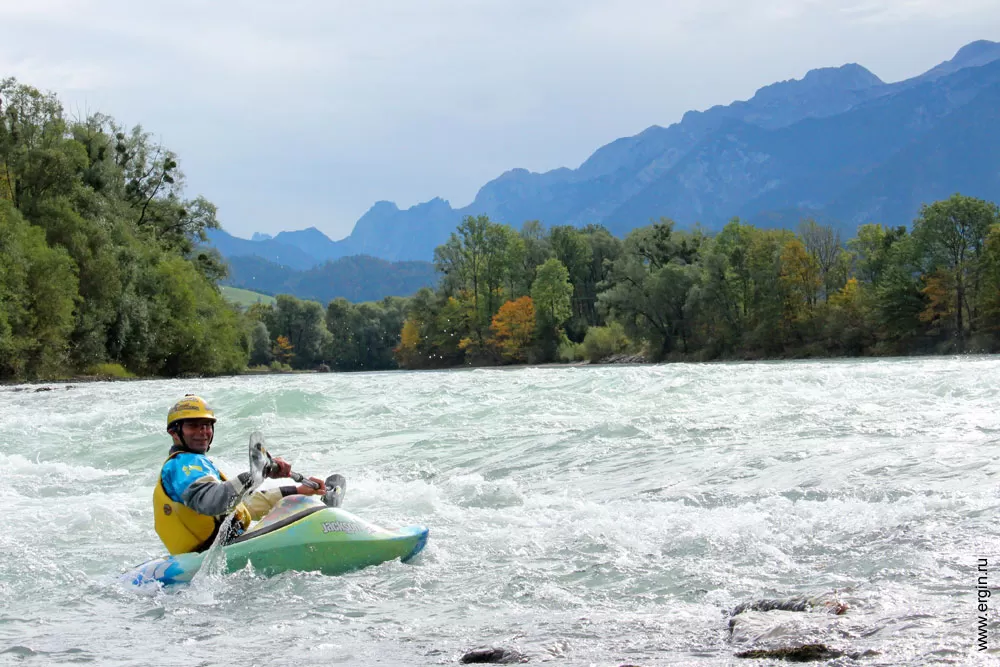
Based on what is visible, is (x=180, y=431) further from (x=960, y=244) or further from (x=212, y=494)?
(x=960, y=244)

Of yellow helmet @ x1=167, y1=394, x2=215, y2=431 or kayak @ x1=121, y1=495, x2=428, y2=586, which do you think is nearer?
yellow helmet @ x1=167, y1=394, x2=215, y2=431

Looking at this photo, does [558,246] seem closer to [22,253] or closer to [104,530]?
[22,253]

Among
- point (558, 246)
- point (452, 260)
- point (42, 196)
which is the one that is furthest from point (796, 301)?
point (42, 196)

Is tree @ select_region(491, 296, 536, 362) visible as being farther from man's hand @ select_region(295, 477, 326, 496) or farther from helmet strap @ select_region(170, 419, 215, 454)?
helmet strap @ select_region(170, 419, 215, 454)

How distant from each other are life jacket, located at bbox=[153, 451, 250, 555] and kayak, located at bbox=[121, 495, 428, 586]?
99 millimetres

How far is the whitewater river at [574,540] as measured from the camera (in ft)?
15.1

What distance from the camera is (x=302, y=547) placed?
6309 mm

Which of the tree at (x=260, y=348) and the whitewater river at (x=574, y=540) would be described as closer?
the whitewater river at (x=574, y=540)

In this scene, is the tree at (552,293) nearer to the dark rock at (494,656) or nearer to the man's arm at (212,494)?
the man's arm at (212,494)

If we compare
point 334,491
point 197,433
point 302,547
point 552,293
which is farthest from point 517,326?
point 197,433

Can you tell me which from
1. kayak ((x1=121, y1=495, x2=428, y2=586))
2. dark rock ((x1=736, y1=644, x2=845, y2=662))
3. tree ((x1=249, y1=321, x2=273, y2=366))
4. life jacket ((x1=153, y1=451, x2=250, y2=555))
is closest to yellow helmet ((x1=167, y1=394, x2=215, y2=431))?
life jacket ((x1=153, y1=451, x2=250, y2=555))

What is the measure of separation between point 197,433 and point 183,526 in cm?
67

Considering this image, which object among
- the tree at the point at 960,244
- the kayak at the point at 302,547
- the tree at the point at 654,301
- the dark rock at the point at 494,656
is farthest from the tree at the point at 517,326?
the dark rock at the point at 494,656

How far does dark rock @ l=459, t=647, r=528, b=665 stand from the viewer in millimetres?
4246
